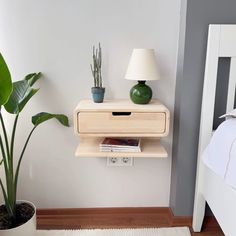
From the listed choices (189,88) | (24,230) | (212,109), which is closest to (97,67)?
(189,88)

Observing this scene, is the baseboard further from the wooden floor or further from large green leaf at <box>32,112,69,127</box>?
large green leaf at <box>32,112,69,127</box>

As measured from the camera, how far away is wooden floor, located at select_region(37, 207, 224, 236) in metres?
1.48

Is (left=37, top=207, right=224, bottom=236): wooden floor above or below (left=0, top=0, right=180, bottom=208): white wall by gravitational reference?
below

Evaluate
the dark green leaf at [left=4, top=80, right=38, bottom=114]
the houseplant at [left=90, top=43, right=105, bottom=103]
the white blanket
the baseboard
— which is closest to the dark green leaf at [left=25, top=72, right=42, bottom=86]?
the dark green leaf at [left=4, top=80, right=38, bottom=114]

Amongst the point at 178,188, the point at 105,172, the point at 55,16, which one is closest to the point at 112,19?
the point at 55,16

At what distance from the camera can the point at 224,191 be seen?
1.08m

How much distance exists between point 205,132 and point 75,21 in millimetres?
903

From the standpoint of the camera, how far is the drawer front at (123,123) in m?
1.22

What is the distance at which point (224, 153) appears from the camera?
1020 millimetres

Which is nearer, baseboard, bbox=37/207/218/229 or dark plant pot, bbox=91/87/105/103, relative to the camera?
dark plant pot, bbox=91/87/105/103

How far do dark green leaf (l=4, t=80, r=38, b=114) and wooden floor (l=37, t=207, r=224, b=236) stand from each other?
2.49ft

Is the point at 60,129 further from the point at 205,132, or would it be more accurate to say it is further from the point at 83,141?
the point at 205,132

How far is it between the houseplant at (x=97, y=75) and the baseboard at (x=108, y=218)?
75 cm

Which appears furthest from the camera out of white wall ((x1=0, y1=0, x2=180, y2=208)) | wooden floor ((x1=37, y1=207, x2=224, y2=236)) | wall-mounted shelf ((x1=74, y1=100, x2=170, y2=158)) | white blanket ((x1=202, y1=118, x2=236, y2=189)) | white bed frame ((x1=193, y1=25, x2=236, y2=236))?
wooden floor ((x1=37, y1=207, x2=224, y2=236))
